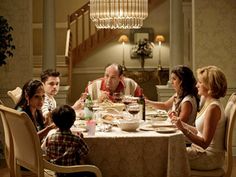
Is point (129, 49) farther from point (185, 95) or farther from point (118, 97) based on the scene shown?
point (185, 95)

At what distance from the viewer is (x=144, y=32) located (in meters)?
11.7

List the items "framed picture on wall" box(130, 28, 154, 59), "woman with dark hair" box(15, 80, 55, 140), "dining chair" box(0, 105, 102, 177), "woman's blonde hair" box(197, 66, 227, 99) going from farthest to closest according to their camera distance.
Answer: "framed picture on wall" box(130, 28, 154, 59)
"woman with dark hair" box(15, 80, 55, 140)
"woman's blonde hair" box(197, 66, 227, 99)
"dining chair" box(0, 105, 102, 177)

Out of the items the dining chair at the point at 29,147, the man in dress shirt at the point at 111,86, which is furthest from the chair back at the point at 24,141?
the man in dress shirt at the point at 111,86

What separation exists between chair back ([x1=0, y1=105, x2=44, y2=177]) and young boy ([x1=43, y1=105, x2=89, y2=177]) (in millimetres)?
86

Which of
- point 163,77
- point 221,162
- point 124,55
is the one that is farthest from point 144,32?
point 221,162

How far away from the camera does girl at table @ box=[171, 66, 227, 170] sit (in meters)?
3.69

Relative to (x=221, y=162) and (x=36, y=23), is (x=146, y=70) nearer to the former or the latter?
(x=36, y=23)

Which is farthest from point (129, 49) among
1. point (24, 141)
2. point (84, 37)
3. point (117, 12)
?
point (24, 141)

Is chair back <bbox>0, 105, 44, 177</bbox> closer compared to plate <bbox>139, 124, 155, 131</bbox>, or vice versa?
chair back <bbox>0, 105, 44, 177</bbox>

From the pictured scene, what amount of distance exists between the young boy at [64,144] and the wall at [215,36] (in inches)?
130

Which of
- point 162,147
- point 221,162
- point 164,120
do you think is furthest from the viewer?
point 164,120

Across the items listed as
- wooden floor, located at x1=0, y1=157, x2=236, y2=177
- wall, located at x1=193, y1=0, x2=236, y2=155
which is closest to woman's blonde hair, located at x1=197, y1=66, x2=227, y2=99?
wooden floor, located at x1=0, y1=157, x2=236, y2=177

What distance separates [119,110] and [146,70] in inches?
253

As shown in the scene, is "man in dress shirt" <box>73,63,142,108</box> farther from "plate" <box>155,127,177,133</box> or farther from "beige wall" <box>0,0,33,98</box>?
"plate" <box>155,127,177,133</box>
